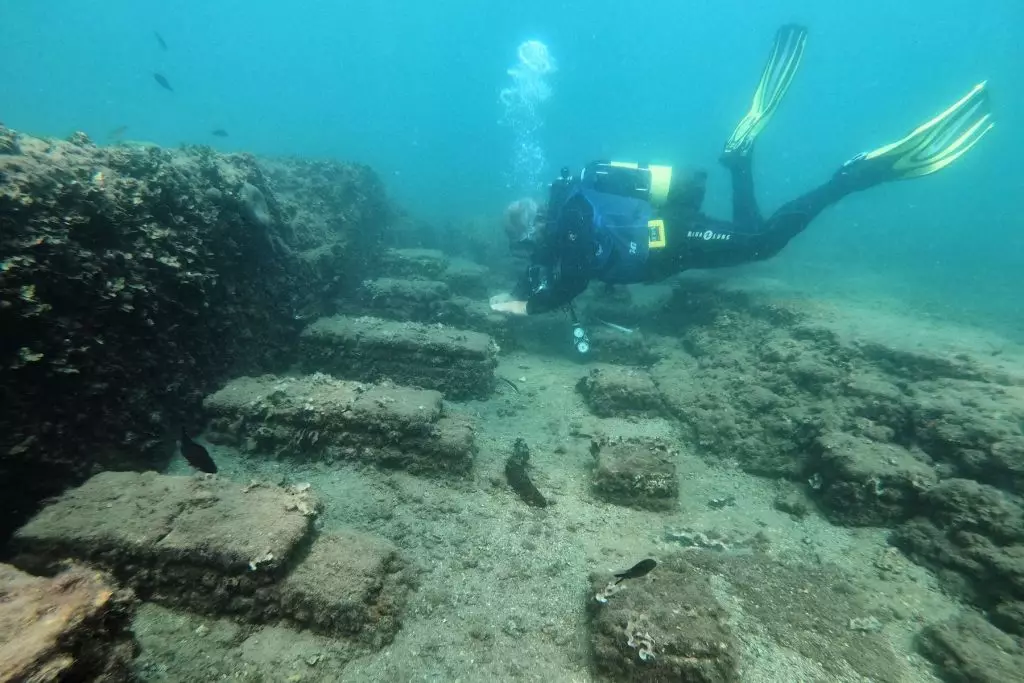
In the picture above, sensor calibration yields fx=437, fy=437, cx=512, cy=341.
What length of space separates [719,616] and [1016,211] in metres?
65.8

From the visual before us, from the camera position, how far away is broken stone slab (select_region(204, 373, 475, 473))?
15.0 ft

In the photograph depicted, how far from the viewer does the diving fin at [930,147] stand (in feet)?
27.6

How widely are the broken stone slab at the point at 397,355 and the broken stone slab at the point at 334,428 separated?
4.96 feet

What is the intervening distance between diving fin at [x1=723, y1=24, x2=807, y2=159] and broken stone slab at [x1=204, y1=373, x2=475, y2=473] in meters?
9.94

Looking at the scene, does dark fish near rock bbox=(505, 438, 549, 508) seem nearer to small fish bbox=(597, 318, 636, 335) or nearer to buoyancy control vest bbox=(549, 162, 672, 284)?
buoyancy control vest bbox=(549, 162, 672, 284)

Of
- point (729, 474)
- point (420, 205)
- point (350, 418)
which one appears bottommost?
point (729, 474)

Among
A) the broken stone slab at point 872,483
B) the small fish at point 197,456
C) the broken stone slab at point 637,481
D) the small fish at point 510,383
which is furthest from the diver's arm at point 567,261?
the small fish at point 197,456

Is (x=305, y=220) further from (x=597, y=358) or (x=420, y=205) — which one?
(x=420, y=205)

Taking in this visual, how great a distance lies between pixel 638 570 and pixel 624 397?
11.6ft

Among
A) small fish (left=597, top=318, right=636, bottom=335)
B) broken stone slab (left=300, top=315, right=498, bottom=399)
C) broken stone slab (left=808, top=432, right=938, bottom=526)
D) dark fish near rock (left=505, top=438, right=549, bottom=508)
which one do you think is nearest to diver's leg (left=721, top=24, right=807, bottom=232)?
small fish (left=597, top=318, right=636, bottom=335)

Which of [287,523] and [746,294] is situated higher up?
[746,294]

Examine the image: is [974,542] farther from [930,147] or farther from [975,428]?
[930,147]

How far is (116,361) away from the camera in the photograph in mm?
3807

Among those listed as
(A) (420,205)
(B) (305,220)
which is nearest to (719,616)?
(B) (305,220)
